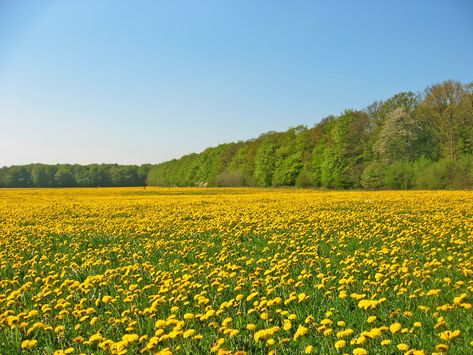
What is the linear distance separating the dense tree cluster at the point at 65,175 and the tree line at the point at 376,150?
34113mm

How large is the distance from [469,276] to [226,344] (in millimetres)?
4145

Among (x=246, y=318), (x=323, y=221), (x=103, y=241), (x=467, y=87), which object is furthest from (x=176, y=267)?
(x=467, y=87)

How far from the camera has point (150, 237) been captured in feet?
39.9

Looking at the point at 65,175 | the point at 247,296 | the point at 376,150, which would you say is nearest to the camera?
the point at 247,296

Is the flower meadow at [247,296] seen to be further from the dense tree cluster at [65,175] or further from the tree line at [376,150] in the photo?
the dense tree cluster at [65,175]

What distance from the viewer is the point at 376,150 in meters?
55.4

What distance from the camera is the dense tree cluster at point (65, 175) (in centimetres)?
10650

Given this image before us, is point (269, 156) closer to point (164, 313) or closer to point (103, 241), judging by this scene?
point (103, 241)

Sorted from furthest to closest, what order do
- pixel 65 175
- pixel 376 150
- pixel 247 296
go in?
pixel 65 175 < pixel 376 150 < pixel 247 296

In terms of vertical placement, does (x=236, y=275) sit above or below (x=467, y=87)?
below

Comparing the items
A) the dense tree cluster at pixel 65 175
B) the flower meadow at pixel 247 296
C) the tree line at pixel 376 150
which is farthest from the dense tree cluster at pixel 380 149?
the dense tree cluster at pixel 65 175

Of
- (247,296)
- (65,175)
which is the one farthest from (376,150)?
(65,175)

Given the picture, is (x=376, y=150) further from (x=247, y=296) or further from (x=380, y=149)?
(x=247, y=296)

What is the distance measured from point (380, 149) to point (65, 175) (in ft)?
265
